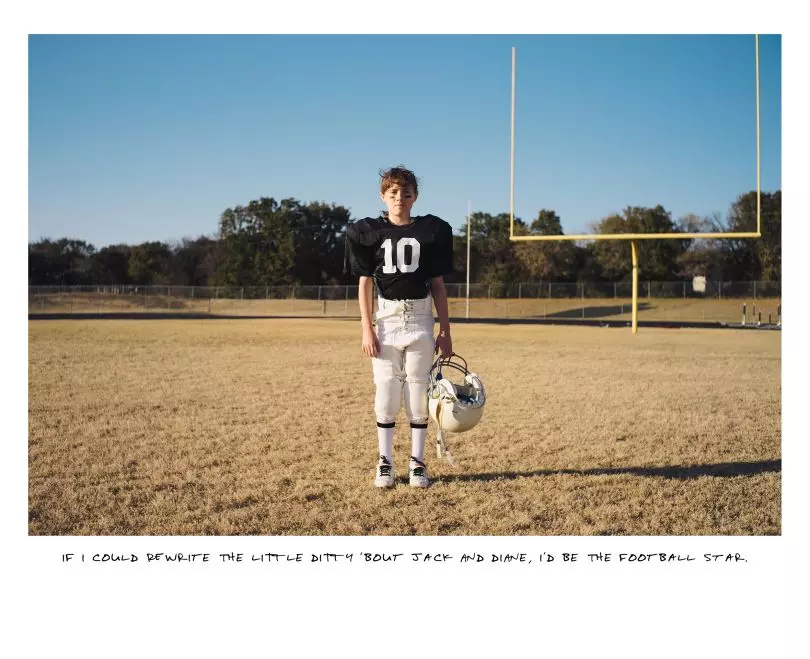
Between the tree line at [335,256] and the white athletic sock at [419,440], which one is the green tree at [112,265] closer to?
the tree line at [335,256]

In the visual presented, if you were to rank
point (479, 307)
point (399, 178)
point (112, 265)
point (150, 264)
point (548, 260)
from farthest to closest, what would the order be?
1. point (150, 264)
2. point (112, 265)
3. point (548, 260)
4. point (479, 307)
5. point (399, 178)

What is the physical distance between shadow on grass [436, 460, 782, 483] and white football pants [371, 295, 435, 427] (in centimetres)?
38

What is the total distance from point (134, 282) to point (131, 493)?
30.2 metres

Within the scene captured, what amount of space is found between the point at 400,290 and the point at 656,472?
1.45 meters

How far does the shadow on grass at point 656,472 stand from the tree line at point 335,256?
24.8 meters

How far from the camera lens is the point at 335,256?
30.4 metres

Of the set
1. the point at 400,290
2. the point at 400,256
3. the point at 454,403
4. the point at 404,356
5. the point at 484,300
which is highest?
the point at 484,300

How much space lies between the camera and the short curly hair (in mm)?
2758

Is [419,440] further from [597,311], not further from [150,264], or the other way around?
[150,264]

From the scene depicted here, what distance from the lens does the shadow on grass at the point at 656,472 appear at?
3105 mm

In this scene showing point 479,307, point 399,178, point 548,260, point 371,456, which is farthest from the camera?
point 548,260

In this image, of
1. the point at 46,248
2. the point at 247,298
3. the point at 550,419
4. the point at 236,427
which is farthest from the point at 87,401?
the point at 46,248

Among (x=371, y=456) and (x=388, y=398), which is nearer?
(x=388, y=398)

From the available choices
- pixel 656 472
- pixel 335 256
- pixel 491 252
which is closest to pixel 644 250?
pixel 491 252
